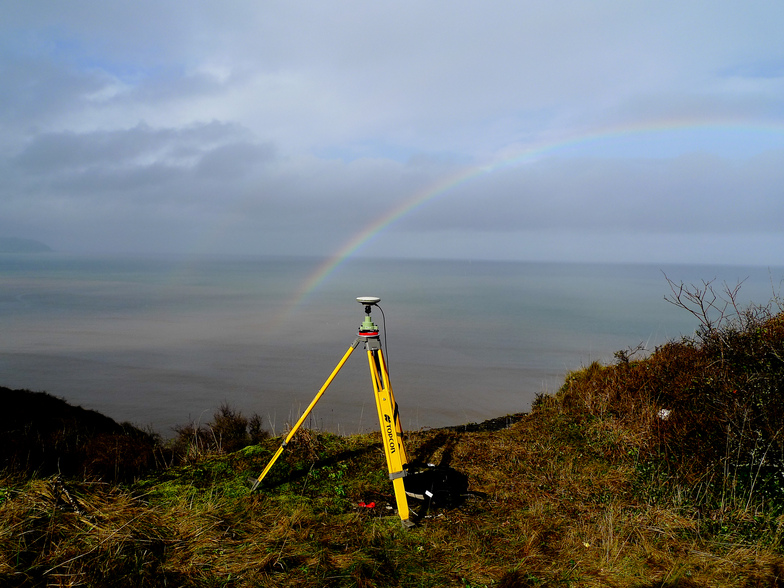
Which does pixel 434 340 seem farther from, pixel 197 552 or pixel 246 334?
pixel 197 552

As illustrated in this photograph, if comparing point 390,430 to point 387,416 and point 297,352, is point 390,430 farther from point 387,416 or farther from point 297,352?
point 297,352

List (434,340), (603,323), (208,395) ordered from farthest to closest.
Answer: (603,323) < (434,340) < (208,395)

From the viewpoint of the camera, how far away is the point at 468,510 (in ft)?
14.0

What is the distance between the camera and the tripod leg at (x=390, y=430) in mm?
3977

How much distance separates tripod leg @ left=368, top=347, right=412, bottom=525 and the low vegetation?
236 mm

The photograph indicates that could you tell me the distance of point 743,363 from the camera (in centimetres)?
509

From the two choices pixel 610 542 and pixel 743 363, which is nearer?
pixel 610 542

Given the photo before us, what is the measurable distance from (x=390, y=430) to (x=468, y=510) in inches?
39.6

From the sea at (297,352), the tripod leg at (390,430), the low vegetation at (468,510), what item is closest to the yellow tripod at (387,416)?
the tripod leg at (390,430)

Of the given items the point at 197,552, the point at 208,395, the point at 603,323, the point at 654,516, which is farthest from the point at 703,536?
the point at 603,323

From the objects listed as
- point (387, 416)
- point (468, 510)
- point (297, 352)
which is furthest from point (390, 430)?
point (297, 352)

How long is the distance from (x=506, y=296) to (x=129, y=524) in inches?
1866

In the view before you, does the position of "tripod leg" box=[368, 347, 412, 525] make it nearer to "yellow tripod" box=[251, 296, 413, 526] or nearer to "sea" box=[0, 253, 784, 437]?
"yellow tripod" box=[251, 296, 413, 526]

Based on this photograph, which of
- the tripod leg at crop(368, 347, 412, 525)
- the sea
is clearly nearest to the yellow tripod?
the tripod leg at crop(368, 347, 412, 525)
